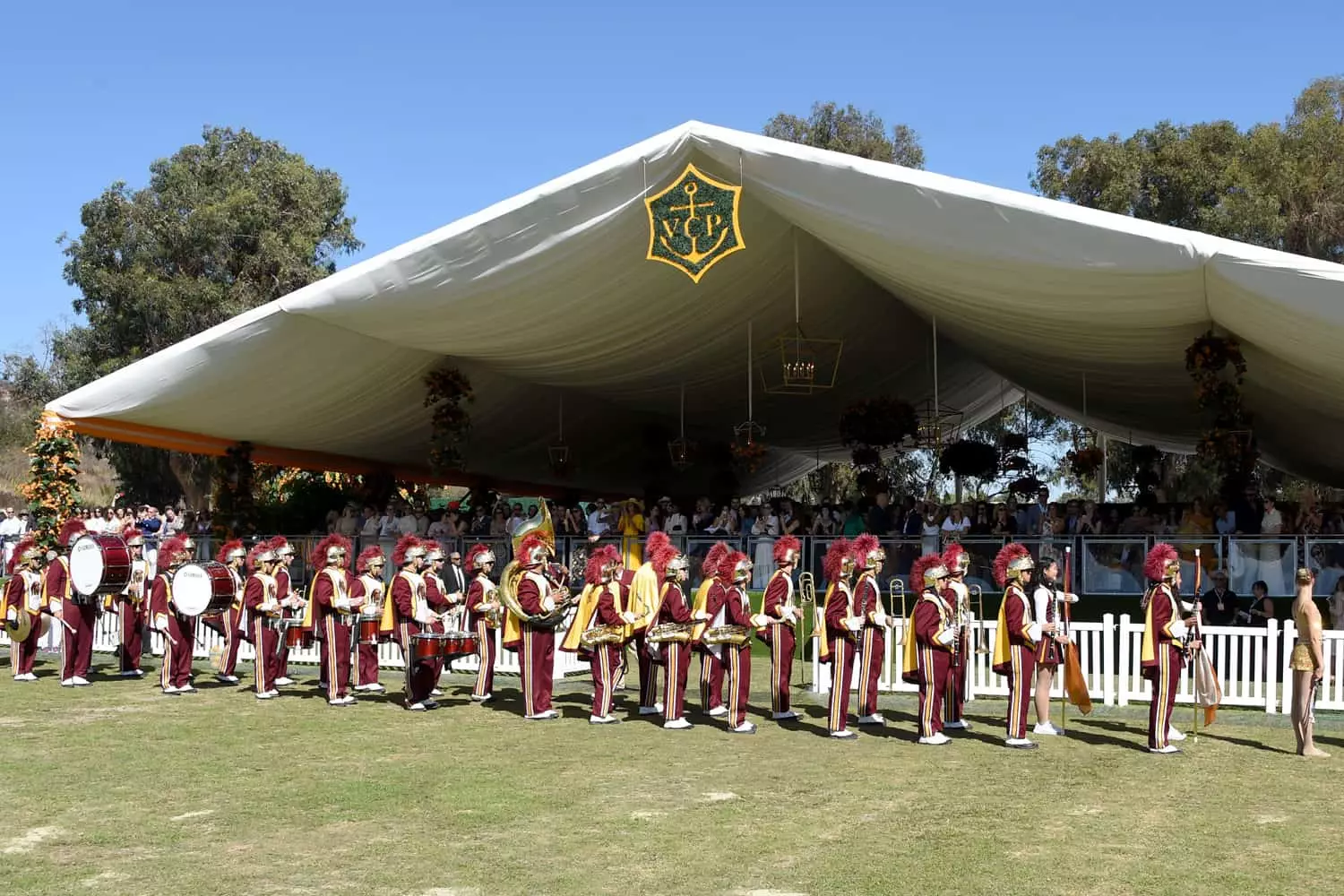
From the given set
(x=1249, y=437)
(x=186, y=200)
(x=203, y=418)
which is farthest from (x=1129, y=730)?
(x=186, y=200)

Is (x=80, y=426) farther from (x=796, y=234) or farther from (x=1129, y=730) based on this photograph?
(x=1129, y=730)

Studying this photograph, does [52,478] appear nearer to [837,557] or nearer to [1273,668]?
[837,557]

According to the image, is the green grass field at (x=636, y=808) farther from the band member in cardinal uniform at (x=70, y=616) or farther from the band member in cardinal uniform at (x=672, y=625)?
the band member in cardinal uniform at (x=70, y=616)

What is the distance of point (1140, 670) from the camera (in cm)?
1319

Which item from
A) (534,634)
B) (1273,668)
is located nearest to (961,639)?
(1273,668)

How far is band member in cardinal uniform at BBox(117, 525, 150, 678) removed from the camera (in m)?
15.2

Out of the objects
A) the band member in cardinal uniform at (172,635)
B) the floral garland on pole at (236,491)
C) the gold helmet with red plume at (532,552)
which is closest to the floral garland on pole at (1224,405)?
the gold helmet with red plume at (532,552)

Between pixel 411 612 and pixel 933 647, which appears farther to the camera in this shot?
pixel 411 612

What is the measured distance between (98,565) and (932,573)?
9.02 metres

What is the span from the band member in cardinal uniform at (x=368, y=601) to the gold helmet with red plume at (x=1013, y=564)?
6224 mm

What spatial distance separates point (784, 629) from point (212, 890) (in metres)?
6.85

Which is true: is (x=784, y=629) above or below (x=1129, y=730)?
above

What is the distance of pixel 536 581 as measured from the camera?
12.4 meters

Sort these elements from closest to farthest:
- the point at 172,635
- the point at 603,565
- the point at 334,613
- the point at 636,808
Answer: the point at 636,808 → the point at 603,565 → the point at 334,613 → the point at 172,635
